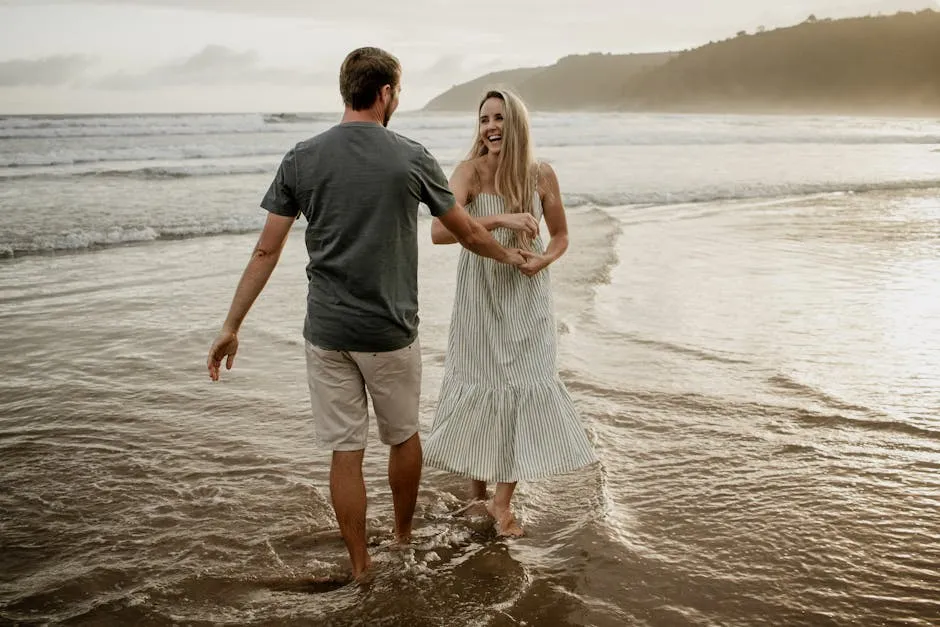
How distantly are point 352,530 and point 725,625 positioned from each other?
1597 millimetres

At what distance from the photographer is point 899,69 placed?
114m

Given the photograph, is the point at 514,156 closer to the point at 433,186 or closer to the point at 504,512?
the point at 433,186

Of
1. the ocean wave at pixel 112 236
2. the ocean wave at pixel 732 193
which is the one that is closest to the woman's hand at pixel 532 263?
the ocean wave at pixel 112 236

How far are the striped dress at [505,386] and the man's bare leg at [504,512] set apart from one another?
0.24 feet

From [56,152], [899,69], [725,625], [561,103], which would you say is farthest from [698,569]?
[561,103]

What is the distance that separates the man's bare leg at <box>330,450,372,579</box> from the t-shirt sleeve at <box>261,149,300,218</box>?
109 cm

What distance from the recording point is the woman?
411cm

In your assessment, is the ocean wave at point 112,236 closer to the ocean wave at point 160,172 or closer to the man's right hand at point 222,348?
the ocean wave at point 160,172

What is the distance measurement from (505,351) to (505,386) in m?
0.18

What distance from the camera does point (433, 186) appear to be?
344 cm

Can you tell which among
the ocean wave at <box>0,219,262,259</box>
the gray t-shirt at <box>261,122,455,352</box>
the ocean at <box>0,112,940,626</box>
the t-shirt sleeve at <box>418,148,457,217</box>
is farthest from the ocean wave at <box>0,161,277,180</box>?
the t-shirt sleeve at <box>418,148,457,217</box>

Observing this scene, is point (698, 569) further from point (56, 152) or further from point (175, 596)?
point (56, 152)

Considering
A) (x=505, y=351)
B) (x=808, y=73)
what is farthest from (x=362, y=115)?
(x=808, y=73)

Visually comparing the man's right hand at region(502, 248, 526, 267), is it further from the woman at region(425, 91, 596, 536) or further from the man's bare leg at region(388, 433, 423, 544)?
the man's bare leg at region(388, 433, 423, 544)
